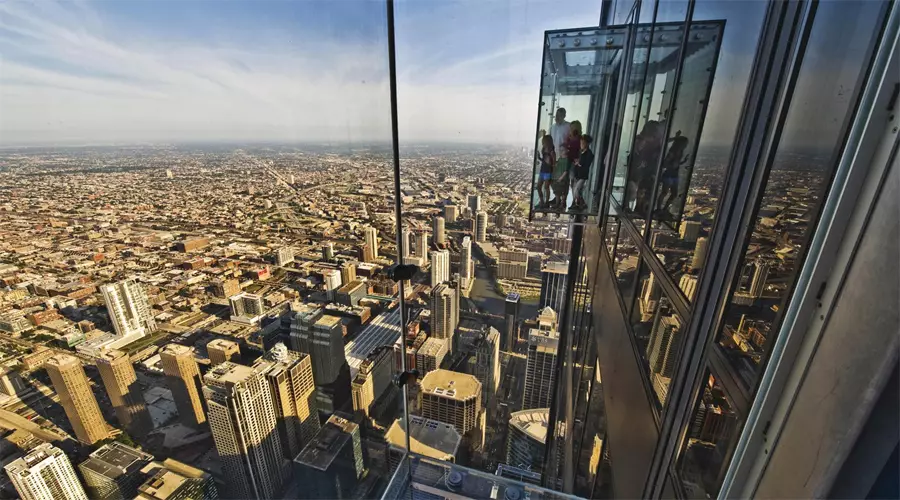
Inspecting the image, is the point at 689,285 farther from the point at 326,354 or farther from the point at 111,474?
the point at 111,474

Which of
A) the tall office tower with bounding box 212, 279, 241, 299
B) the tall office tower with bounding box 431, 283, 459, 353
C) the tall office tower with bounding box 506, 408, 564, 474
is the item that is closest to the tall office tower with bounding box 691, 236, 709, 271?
the tall office tower with bounding box 212, 279, 241, 299

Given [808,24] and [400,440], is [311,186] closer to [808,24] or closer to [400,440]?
[400,440]

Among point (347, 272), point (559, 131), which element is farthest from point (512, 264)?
point (347, 272)

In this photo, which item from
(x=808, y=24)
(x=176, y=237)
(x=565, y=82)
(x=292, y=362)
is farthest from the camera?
(x=565, y=82)

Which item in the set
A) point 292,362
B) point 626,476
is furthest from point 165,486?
point 626,476

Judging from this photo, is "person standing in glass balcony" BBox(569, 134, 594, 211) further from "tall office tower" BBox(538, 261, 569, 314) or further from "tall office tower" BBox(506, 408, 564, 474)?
"tall office tower" BBox(506, 408, 564, 474)

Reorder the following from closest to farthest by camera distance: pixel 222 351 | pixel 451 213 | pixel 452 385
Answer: pixel 222 351 < pixel 452 385 < pixel 451 213
